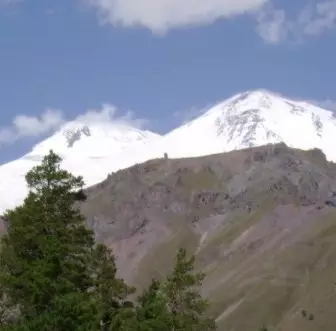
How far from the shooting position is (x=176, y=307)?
3856 centimetres

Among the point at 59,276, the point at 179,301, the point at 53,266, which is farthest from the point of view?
the point at 179,301

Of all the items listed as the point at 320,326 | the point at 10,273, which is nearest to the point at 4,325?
the point at 10,273

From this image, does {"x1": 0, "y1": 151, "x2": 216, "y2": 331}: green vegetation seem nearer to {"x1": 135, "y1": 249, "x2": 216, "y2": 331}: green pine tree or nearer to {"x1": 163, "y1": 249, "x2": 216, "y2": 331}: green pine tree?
{"x1": 135, "y1": 249, "x2": 216, "y2": 331}: green pine tree

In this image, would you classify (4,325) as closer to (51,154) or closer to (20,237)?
(20,237)

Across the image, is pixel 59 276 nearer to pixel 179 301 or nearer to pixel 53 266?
pixel 53 266

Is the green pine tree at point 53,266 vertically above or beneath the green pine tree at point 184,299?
above

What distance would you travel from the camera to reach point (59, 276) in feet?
109

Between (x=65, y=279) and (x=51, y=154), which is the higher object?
(x=51, y=154)

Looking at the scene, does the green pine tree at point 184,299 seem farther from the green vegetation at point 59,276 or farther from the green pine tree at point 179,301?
the green vegetation at point 59,276

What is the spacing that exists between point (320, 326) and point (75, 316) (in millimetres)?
153565

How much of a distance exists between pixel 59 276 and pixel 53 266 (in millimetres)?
810

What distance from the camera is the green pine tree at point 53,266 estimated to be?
105 ft

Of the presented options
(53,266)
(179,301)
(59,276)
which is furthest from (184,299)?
(53,266)

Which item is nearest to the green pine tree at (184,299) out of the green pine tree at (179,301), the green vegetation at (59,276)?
the green pine tree at (179,301)
